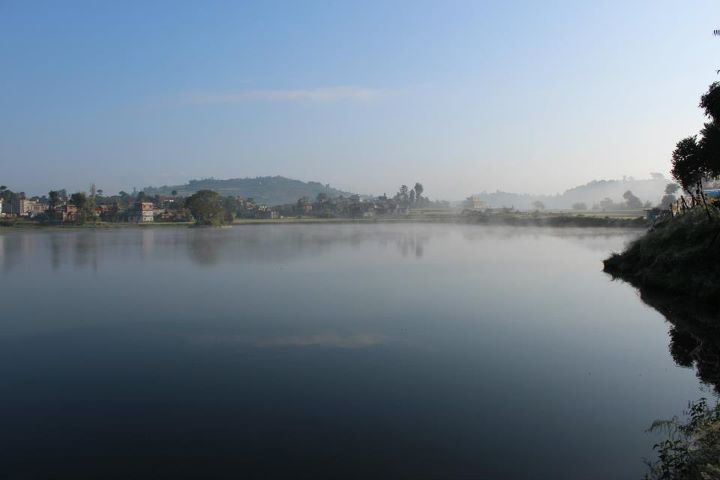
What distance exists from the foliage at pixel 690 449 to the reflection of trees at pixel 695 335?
2.62m

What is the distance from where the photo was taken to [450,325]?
648 inches

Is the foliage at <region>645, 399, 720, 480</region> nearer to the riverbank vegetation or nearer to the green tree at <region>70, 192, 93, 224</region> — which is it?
the riverbank vegetation

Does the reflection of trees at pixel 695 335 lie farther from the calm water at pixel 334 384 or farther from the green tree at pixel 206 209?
the green tree at pixel 206 209

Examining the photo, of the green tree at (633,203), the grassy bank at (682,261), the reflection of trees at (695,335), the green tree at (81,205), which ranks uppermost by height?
the green tree at (633,203)

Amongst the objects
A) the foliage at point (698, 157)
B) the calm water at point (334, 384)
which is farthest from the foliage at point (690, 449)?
the foliage at point (698, 157)

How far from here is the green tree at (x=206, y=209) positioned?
341 ft

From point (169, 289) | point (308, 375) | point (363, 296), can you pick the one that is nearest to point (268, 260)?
point (169, 289)

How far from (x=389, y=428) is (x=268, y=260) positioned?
3113 cm

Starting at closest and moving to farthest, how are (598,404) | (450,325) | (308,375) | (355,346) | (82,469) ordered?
1. (82,469)
2. (598,404)
3. (308,375)
4. (355,346)
5. (450,325)

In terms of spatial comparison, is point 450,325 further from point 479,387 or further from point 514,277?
point 514,277

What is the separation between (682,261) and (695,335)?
311 inches

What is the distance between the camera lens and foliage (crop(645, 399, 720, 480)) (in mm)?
6484

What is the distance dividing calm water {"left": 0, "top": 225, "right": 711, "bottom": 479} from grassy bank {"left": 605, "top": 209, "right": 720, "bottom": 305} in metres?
1.83

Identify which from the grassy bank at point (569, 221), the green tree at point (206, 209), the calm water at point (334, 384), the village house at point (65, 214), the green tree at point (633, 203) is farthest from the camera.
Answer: the green tree at point (633, 203)
